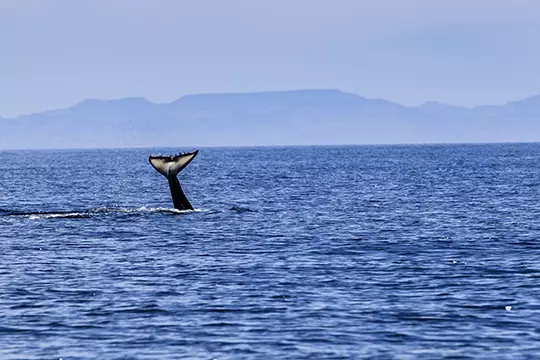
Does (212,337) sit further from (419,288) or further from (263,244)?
(263,244)

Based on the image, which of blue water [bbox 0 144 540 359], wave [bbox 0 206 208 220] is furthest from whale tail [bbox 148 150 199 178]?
wave [bbox 0 206 208 220]

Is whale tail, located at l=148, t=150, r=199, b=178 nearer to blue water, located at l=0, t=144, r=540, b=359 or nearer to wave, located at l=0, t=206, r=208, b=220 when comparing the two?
blue water, located at l=0, t=144, r=540, b=359

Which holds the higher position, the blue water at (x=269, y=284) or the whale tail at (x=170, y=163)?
the whale tail at (x=170, y=163)

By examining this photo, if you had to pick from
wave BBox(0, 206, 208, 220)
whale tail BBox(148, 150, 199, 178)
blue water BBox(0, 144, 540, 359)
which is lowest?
blue water BBox(0, 144, 540, 359)

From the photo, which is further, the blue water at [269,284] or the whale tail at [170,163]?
the whale tail at [170,163]

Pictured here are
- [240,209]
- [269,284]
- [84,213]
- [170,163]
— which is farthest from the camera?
[240,209]

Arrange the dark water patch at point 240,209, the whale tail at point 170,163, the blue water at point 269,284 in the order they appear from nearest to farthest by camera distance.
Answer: the blue water at point 269,284
the whale tail at point 170,163
the dark water patch at point 240,209

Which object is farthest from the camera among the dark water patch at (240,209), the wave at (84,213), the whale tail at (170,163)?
the dark water patch at (240,209)

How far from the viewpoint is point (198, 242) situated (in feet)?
126

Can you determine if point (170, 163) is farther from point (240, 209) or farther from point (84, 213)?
point (240, 209)

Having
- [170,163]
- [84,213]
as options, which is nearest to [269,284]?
[170,163]

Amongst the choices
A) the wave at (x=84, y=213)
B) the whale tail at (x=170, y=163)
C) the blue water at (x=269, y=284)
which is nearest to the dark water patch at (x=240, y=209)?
the blue water at (x=269, y=284)

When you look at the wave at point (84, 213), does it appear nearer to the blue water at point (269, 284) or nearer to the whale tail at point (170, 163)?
the blue water at point (269, 284)

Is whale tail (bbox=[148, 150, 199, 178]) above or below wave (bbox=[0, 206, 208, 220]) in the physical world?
above
